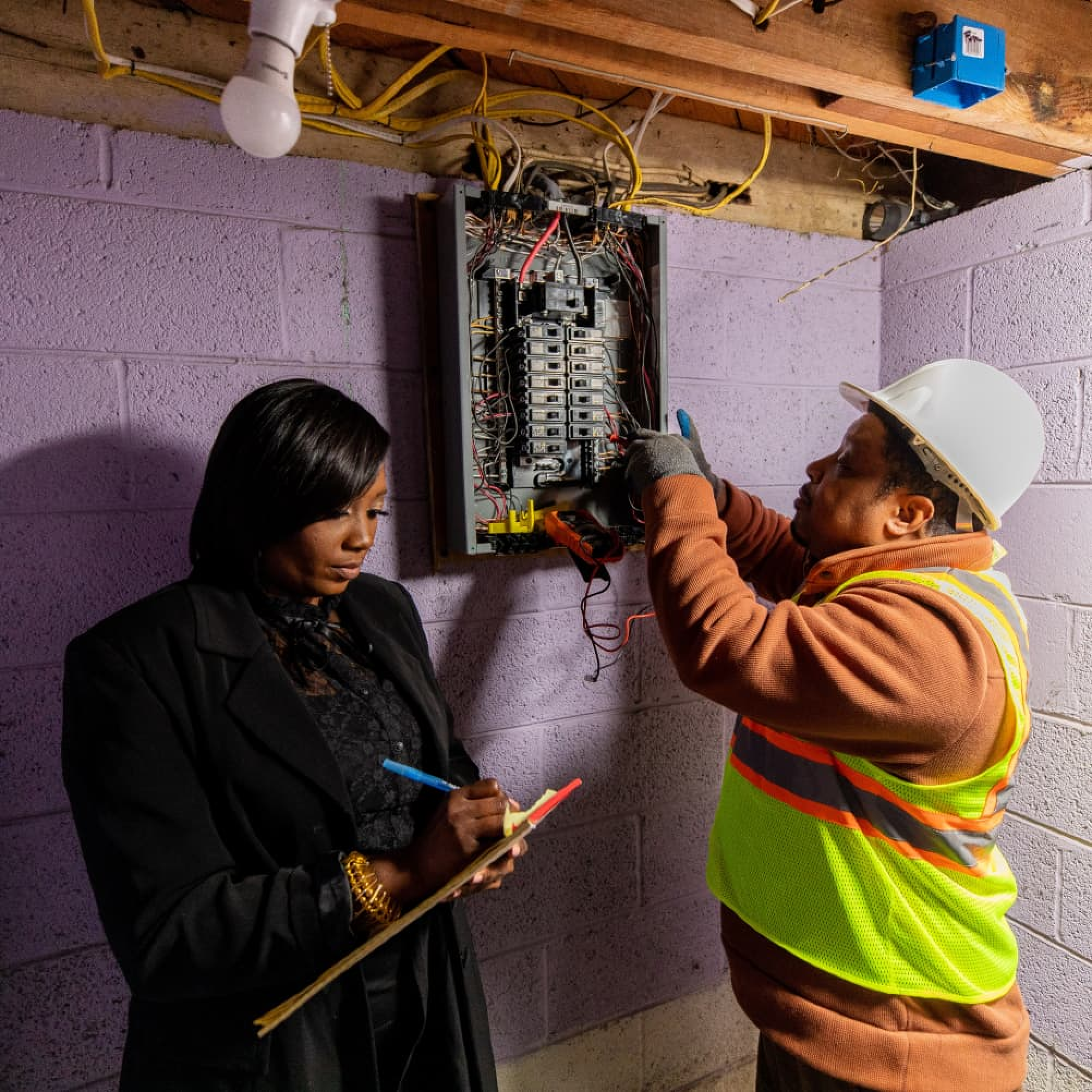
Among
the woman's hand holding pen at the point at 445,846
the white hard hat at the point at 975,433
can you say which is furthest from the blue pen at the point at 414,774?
the white hard hat at the point at 975,433

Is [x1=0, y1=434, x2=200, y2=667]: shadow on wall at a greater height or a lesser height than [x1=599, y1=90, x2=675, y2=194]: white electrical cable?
lesser

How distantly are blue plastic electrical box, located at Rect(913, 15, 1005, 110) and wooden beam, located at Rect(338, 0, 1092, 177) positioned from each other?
25 millimetres

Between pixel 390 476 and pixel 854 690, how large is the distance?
79 cm

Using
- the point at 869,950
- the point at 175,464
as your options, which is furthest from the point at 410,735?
the point at 869,950

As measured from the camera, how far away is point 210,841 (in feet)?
2.71

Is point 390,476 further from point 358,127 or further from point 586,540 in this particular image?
point 358,127

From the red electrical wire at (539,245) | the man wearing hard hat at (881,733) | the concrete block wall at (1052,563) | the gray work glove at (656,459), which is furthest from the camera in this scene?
the concrete block wall at (1052,563)

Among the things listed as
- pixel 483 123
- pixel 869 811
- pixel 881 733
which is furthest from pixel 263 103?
pixel 869 811

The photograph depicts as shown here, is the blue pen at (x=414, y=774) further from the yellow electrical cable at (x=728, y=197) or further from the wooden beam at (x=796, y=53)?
the yellow electrical cable at (x=728, y=197)

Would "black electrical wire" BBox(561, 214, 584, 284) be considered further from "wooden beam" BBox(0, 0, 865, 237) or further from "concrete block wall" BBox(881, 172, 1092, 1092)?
"concrete block wall" BBox(881, 172, 1092, 1092)

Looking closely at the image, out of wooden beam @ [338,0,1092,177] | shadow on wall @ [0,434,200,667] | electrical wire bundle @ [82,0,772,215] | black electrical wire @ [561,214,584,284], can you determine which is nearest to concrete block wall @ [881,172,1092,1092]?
wooden beam @ [338,0,1092,177]

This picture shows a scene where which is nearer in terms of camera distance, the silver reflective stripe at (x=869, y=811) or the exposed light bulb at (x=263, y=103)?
the exposed light bulb at (x=263, y=103)

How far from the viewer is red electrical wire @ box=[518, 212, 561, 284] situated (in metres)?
1.25

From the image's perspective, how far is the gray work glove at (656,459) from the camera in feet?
3.76
